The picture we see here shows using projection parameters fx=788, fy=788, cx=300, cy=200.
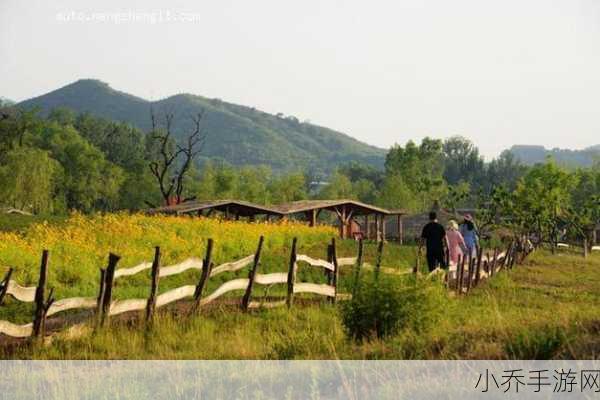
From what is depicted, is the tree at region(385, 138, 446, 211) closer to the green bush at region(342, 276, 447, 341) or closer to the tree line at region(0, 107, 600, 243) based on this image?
the tree line at region(0, 107, 600, 243)

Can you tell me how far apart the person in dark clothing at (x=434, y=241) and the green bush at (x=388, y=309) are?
22.1 ft

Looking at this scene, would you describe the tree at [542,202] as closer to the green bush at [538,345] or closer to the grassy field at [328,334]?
the grassy field at [328,334]

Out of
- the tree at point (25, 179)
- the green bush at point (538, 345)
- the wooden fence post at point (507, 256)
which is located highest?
the tree at point (25, 179)

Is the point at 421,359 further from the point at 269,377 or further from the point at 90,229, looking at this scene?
the point at 90,229

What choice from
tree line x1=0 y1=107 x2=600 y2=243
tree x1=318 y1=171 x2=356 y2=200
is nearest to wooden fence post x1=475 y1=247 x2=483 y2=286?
tree line x1=0 y1=107 x2=600 y2=243

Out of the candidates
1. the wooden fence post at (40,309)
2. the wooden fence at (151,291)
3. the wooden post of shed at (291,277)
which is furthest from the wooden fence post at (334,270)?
the wooden fence post at (40,309)

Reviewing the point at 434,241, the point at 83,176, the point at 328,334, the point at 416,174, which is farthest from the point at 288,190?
the point at 328,334

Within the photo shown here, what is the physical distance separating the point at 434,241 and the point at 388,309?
7.44 metres

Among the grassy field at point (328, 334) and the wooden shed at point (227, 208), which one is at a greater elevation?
the wooden shed at point (227, 208)

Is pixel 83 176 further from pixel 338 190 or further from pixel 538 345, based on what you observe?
pixel 538 345

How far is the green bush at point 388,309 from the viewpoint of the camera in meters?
11.2

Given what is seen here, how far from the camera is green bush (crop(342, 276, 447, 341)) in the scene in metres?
11.2

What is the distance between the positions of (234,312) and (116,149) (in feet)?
373

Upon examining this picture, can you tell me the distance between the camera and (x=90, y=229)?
84.4 ft
